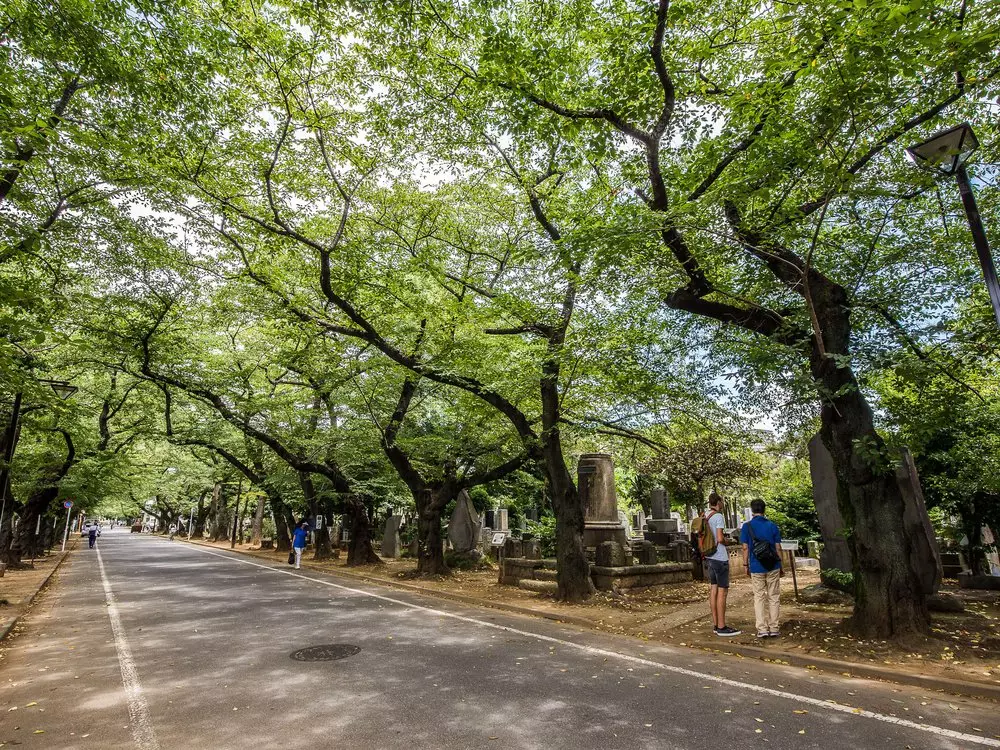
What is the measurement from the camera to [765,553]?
7.58 metres

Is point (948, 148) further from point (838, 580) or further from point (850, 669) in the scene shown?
point (838, 580)

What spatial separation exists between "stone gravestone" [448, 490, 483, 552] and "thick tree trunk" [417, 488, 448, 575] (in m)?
3.74

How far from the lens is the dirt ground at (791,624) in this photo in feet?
20.3

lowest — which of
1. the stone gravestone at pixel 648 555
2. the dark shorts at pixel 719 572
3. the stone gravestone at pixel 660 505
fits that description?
the stone gravestone at pixel 648 555

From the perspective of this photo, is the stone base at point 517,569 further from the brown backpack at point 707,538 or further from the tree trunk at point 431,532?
the brown backpack at point 707,538

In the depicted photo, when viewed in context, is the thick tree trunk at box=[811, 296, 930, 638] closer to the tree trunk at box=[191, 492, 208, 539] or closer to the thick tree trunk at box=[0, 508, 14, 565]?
the thick tree trunk at box=[0, 508, 14, 565]

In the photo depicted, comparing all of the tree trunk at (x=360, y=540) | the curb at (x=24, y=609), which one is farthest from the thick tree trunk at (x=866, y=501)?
the tree trunk at (x=360, y=540)

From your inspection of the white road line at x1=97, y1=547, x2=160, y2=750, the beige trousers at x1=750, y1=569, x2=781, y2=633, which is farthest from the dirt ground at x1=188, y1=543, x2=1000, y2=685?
the white road line at x1=97, y1=547, x2=160, y2=750

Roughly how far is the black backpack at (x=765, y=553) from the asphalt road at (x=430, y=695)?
1499mm

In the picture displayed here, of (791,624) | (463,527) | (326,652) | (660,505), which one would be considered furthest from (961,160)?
(463,527)

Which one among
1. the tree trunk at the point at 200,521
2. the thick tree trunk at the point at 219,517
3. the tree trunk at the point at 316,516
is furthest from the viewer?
the tree trunk at the point at 200,521

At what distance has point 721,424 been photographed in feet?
47.6

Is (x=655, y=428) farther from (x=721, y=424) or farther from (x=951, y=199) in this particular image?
(x=951, y=199)

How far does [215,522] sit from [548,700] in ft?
173
